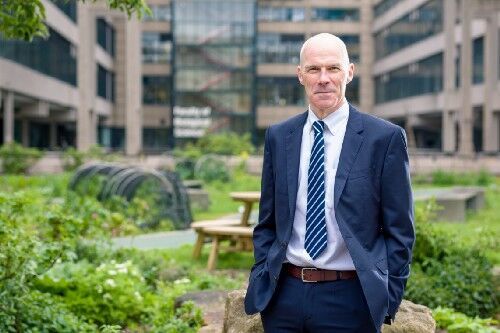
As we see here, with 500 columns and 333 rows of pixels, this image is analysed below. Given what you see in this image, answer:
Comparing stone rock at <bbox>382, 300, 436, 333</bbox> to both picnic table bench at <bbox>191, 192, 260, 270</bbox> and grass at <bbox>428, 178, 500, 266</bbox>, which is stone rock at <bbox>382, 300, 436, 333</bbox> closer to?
grass at <bbox>428, 178, 500, 266</bbox>

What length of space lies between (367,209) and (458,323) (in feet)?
14.5

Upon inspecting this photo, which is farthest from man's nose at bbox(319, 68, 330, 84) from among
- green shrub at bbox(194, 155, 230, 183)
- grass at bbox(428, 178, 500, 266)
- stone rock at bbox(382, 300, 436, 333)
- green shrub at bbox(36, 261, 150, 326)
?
green shrub at bbox(194, 155, 230, 183)

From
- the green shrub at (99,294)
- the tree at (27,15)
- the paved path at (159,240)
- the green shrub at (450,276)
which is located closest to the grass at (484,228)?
the green shrub at (450,276)

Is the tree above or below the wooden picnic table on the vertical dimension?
above

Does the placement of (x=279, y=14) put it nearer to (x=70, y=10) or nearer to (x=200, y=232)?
(x=70, y=10)

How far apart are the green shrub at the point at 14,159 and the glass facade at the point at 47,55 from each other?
7142mm

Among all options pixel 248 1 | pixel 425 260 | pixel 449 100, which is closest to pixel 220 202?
pixel 425 260

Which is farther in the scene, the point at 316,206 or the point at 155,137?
the point at 155,137

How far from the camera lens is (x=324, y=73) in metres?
3.59

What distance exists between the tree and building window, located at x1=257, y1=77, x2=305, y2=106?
8251cm

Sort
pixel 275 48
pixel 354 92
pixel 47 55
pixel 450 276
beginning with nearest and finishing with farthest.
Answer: pixel 450 276
pixel 47 55
pixel 275 48
pixel 354 92

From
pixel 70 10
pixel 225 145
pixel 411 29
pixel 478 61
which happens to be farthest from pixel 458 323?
pixel 411 29

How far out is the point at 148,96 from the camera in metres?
89.8

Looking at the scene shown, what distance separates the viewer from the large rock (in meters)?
4.77
